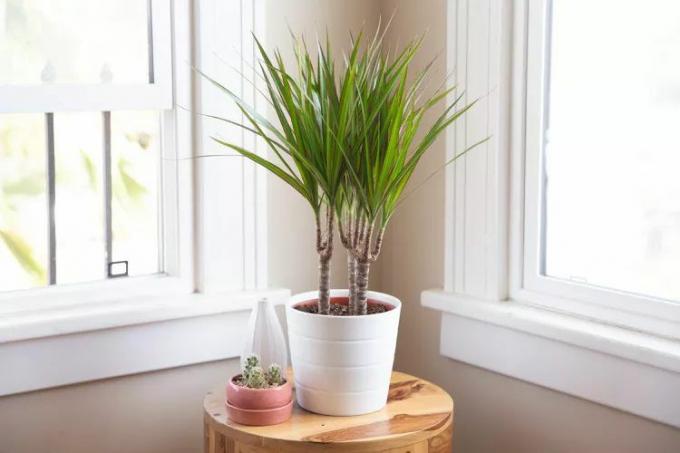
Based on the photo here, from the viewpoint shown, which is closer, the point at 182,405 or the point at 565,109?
the point at 565,109

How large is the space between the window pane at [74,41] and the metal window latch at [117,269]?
428 mm

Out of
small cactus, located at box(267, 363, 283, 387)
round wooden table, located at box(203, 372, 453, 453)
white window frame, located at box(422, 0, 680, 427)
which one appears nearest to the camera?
round wooden table, located at box(203, 372, 453, 453)

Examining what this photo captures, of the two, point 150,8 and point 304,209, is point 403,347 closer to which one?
point 304,209

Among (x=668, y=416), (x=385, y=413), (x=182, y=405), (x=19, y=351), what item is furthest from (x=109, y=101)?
(x=668, y=416)

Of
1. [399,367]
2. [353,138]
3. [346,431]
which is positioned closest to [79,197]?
[353,138]

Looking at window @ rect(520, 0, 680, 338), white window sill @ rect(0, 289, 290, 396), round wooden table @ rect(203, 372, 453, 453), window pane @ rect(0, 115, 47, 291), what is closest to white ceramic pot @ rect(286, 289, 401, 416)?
round wooden table @ rect(203, 372, 453, 453)

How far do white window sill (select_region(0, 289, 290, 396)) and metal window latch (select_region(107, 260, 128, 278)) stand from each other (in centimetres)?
7

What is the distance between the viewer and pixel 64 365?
211cm

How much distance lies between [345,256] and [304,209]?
0.19m

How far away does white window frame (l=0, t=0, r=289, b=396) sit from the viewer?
6.97ft

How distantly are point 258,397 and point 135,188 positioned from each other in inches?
26.2

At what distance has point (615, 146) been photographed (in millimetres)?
2076

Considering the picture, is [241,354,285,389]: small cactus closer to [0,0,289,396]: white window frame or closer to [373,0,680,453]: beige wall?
[0,0,289,396]: white window frame

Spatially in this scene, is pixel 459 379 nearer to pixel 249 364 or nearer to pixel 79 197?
pixel 249 364
